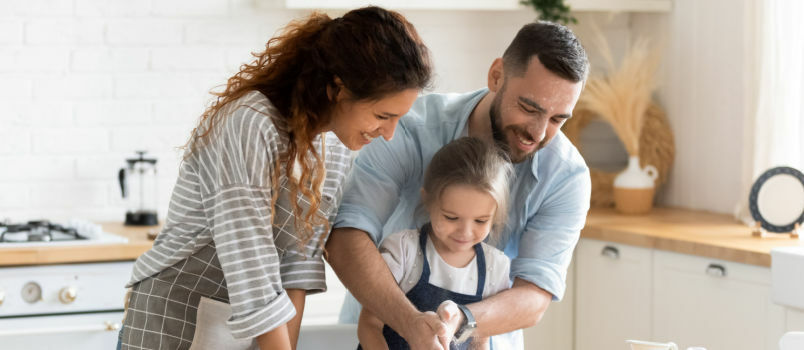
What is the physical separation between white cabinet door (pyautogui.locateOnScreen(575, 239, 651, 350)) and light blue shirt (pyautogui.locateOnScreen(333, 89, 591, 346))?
3.90ft

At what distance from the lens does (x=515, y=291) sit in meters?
1.86

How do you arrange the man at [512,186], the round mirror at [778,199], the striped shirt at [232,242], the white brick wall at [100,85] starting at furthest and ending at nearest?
the white brick wall at [100,85], the round mirror at [778,199], the man at [512,186], the striped shirt at [232,242]

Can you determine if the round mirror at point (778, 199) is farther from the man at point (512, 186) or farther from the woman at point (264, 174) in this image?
the woman at point (264, 174)

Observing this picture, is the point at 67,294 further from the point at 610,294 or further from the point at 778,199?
the point at 778,199

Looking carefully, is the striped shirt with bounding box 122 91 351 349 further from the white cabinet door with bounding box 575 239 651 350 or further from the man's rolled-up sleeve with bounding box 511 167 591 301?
the white cabinet door with bounding box 575 239 651 350

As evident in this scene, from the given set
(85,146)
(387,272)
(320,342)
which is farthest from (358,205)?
(85,146)

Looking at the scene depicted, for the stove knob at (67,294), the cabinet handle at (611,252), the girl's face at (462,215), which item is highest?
the girl's face at (462,215)

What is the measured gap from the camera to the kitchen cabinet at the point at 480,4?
3.27 metres

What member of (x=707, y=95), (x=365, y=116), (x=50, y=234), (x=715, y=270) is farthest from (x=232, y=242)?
(x=707, y=95)

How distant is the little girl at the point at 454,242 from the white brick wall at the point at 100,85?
1644 millimetres

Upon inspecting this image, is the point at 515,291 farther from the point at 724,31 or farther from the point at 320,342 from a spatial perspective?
the point at 724,31

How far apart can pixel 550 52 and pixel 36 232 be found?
1.84 meters

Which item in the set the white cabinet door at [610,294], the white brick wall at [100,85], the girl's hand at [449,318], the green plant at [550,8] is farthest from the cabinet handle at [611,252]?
the girl's hand at [449,318]

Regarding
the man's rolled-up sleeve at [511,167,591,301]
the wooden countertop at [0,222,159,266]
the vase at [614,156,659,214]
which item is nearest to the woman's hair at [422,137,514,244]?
the man's rolled-up sleeve at [511,167,591,301]
